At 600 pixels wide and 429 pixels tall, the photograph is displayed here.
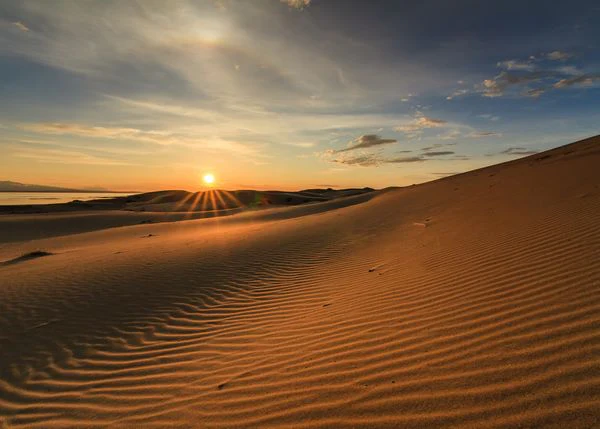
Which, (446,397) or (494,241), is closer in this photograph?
(446,397)

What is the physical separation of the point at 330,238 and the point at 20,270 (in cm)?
931

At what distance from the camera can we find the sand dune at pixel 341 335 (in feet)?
8.40

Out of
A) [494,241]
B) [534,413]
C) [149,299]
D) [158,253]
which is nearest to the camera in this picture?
[534,413]

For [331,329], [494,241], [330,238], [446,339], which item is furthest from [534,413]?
[330,238]

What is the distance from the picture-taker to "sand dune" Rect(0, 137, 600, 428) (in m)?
2.56

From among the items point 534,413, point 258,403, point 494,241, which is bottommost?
point 258,403

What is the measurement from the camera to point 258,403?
300 cm

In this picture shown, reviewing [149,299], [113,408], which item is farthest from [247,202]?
[113,408]

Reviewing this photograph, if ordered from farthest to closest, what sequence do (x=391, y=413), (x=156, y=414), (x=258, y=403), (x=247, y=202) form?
(x=247, y=202), (x=156, y=414), (x=258, y=403), (x=391, y=413)

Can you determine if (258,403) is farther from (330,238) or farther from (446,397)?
(330,238)

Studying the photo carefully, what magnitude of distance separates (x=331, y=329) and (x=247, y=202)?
49.9 m

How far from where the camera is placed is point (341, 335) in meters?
3.97

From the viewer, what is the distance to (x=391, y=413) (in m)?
2.49

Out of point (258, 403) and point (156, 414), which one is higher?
point (258, 403)
